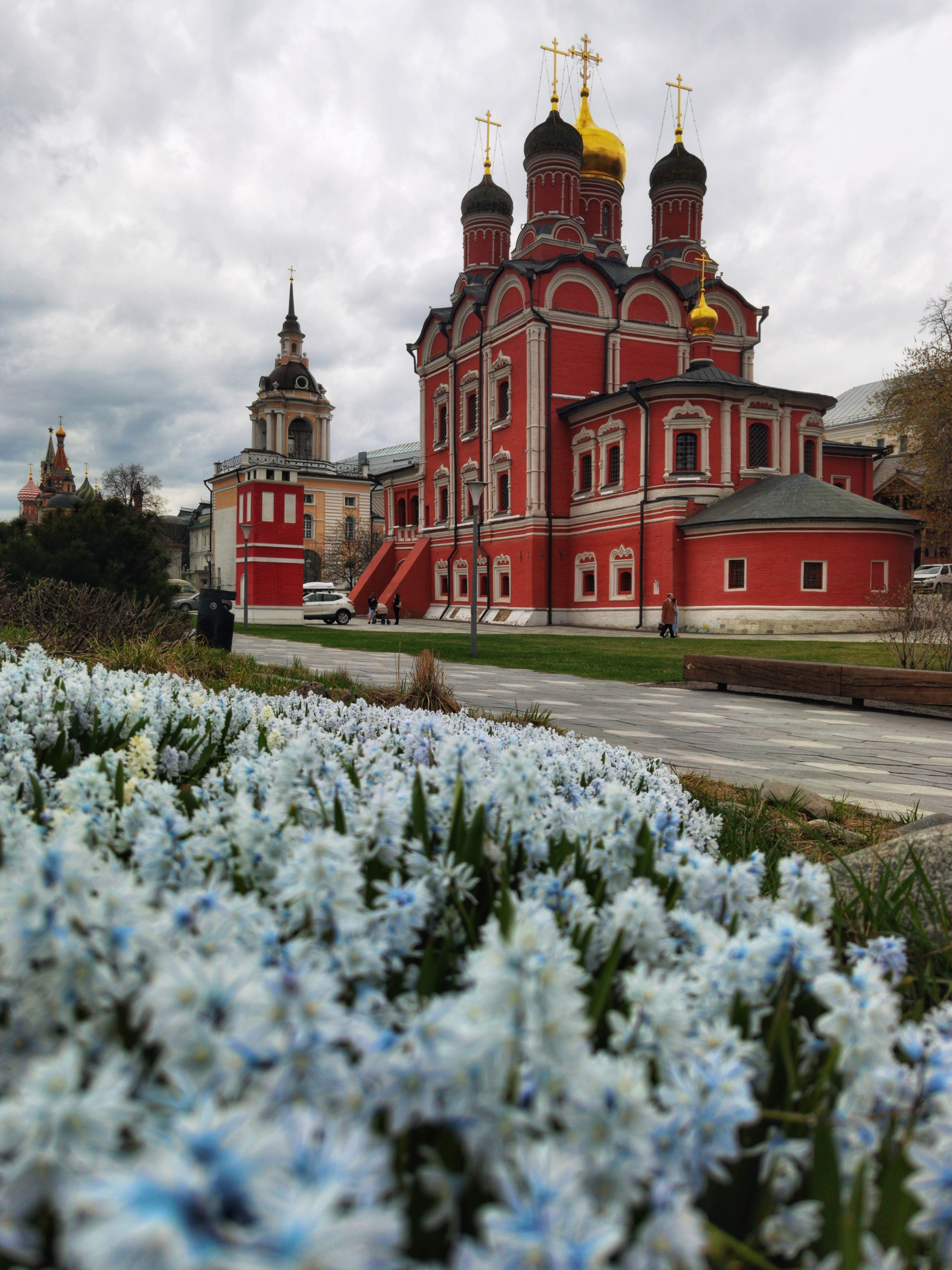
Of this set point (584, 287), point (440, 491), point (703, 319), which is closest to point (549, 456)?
point (584, 287)

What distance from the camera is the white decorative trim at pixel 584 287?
33062mm

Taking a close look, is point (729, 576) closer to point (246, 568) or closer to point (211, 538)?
point (246, 568)

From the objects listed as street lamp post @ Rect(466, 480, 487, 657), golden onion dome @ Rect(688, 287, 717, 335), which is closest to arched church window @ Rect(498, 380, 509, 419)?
golden onion dome @ Rect(688, 287, 717, 335)

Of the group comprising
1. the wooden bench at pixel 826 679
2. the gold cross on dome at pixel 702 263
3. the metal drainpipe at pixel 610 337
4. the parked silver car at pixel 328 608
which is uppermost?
the gold cross on dome at pixel 702 263

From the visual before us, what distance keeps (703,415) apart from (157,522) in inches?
795

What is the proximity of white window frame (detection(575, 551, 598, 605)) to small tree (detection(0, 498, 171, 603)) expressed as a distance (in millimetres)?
21026

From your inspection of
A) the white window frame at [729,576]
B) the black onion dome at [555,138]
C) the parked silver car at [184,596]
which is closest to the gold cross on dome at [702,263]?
the black onion dome at [555,138]

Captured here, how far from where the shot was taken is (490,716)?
24.1 feet

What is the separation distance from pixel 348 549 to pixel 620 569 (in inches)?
1517

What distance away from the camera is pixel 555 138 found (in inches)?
1406

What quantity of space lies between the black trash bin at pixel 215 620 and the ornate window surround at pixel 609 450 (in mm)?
21045

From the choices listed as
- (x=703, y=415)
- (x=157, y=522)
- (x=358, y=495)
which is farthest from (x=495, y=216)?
(x=358, y=495)

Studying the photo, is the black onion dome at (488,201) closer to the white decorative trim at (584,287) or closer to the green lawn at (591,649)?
the white decorative trim at (584,287)

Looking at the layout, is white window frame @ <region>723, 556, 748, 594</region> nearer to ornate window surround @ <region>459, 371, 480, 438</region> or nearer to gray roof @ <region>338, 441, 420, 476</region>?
ornate window surround @ <region>459, 371, 480, 438</region>
